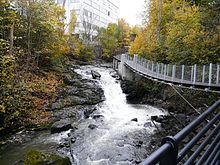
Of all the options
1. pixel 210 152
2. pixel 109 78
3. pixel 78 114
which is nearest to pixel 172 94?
pixel 78 114

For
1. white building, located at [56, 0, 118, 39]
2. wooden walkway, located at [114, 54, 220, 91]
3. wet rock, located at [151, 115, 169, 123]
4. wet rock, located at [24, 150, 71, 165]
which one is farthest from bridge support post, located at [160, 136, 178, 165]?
white building, located at [56, 0, 118, 39]

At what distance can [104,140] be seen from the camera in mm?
10859

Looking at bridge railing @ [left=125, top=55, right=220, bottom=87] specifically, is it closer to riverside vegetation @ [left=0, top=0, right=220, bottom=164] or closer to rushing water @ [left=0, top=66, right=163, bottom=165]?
riverside vegetation @ [left=0, top=0, right=220, bottom=164]

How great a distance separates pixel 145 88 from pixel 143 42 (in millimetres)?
6700

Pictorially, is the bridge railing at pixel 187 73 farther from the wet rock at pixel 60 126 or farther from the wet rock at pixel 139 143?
the wet rock at pixel 60 126

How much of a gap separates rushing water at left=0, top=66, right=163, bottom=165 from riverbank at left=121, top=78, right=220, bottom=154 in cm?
76

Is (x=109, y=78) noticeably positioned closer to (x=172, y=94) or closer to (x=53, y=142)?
(x=172, y=94)

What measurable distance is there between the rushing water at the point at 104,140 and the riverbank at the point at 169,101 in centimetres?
76

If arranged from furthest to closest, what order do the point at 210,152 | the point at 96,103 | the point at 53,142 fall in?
the point at 96,103 → the point at 53,142 → the point at 210,152

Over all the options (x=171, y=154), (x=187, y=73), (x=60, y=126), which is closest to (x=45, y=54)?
(x=60, y=126)

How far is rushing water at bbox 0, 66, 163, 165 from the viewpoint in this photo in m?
9.01

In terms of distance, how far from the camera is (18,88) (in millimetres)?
12648

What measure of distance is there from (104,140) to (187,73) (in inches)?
224

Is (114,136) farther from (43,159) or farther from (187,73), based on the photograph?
(187,73)
